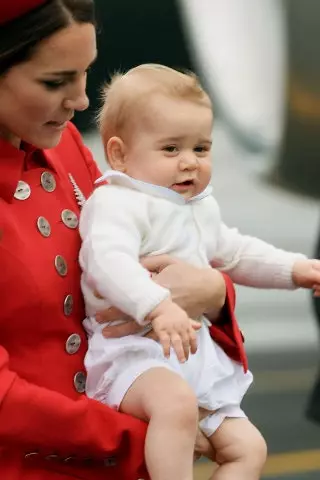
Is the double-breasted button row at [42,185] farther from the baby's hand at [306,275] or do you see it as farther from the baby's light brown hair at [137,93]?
the baby's hand at [306,275]

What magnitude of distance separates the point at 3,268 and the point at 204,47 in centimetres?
294

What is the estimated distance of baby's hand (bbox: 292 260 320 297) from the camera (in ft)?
5.85

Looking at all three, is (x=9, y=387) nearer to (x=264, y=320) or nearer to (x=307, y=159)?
(x=264, y=320)

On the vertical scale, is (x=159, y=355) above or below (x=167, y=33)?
above

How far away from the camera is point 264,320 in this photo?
173 inches

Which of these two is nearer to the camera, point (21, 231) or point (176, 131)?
point (21, 231)

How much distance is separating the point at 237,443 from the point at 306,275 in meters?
0.31

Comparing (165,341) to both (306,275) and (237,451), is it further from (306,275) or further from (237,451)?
(306,275)

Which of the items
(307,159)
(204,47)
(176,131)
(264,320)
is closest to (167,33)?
(204,47)

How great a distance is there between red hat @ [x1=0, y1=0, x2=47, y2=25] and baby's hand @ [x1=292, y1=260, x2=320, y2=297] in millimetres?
640

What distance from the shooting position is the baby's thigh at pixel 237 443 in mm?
1643

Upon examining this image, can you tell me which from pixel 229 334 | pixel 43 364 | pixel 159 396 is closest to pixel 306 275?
pixel 229 334

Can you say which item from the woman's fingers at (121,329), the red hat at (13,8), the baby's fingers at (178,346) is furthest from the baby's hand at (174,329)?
the red hat at (13,8)

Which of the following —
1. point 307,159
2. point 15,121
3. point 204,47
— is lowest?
point 307,159
